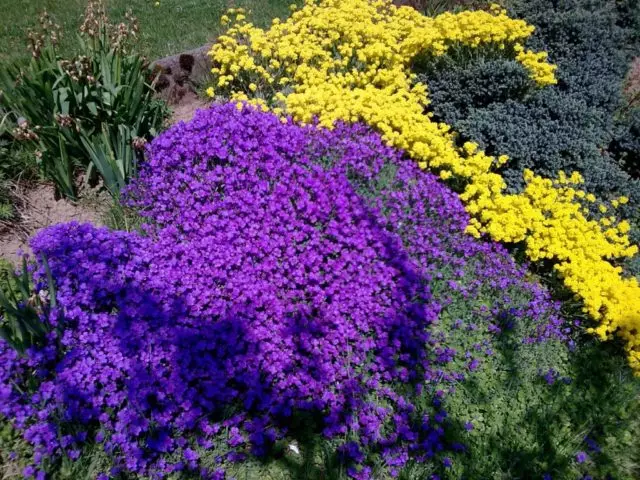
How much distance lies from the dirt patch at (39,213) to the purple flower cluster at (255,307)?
0.56 metres

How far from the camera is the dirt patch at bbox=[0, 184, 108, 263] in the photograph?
3936mm

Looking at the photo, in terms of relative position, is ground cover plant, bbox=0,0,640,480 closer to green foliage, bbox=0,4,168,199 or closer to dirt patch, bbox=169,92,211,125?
green foliage, bbox=0,4,168,199

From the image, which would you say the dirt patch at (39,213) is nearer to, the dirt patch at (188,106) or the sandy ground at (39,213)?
the sandy ground at (39,213)

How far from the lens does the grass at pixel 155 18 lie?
5.93 m

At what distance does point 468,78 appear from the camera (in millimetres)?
5473

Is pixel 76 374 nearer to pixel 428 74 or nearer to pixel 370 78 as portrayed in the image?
pixel 370 78

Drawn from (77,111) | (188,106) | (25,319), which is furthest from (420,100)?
(25,319)

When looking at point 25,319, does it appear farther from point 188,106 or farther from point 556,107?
point 556,107

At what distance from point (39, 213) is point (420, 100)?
402 cm

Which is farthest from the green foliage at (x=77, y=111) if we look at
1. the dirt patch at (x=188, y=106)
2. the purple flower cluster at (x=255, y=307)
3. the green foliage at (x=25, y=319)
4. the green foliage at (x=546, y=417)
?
the green foliage at (x=546, y=417)

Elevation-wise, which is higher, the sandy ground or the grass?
the grass

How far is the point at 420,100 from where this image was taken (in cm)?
571

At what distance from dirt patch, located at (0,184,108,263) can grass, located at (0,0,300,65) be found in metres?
2.14

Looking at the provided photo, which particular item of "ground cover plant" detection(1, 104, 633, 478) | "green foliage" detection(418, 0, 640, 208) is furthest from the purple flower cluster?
"green foliage" detection(418, 0, 640, 208)
